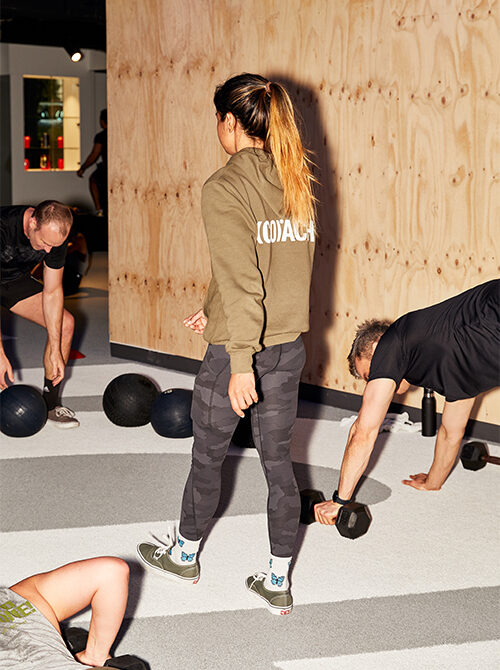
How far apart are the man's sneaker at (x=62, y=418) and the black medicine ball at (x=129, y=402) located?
184mm

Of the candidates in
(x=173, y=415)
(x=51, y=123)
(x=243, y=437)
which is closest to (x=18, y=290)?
(x=173, y=415)

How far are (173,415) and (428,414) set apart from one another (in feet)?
4.20

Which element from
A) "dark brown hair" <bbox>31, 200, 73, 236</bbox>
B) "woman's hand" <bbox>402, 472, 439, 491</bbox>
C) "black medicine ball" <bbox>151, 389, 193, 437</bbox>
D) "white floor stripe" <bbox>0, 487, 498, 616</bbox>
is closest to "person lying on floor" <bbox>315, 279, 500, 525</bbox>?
"white floor stripe" <bbox>0, 487, 498, 616</bbox>

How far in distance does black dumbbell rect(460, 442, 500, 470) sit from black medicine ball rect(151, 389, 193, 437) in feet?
4.29

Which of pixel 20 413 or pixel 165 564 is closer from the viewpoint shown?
pixel 165 564

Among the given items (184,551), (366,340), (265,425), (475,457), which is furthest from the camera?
(475,457)

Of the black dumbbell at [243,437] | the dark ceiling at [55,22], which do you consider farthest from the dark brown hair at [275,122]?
the dark ceiling at [55,22]

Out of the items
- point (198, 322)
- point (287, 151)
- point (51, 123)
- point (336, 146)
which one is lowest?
point (198, 322)

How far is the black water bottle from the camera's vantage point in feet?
14.8

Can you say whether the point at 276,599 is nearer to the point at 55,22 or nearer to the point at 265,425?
the point at 265,425

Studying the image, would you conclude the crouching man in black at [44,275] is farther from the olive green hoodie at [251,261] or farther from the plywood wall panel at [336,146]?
the olive green hoodie at [251,261]

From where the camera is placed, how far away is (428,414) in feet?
14.9

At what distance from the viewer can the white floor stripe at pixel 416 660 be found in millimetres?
2453

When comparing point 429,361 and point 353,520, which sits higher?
point 429,361
